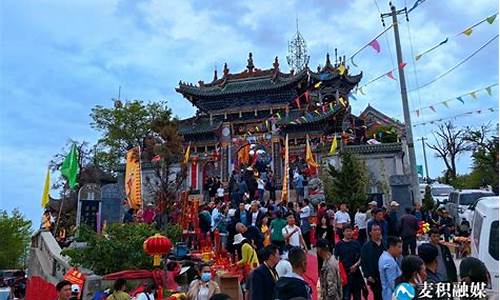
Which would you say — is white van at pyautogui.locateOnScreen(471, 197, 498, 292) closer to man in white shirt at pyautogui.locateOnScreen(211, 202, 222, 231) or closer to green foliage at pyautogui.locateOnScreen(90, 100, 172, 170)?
man in white shirt at pyautogui.locateOnScreen(211, 202, 222, 231)

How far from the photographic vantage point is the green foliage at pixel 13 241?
34250 mm

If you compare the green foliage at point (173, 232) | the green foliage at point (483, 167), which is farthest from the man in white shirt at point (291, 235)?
the green foliage at point (483, 167)

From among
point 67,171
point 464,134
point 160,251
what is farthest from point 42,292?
point 464,134

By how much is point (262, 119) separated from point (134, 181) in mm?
15620

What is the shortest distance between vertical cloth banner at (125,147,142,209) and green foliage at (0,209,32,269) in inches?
935

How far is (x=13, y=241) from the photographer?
35094mm

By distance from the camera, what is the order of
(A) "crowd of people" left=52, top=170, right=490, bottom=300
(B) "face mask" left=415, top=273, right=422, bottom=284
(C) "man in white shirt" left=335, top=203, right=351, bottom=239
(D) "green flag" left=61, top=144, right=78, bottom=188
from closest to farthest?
(B) "face mask" left=415, top=273, right=422, bottom=284
(A) "crowd of people" left=52, top=170, right=490, bottom=300
(C) "man in white shirt" left=335, top=203, right=351, bottom=239
(D) "green flag" left=61, top=144, right=78, bottom=188

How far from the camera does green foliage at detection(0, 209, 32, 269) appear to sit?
112 ft

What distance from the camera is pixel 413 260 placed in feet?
11.8

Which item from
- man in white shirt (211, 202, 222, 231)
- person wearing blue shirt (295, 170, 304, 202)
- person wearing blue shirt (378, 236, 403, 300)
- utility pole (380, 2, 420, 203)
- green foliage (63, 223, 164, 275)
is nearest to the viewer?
person wearing blue shirt (378, 236, 403, 300)

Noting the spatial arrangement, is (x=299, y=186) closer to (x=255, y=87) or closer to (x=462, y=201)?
(x=462, y=201)

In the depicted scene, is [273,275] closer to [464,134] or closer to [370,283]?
[370,283]

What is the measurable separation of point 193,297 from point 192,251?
6.71m

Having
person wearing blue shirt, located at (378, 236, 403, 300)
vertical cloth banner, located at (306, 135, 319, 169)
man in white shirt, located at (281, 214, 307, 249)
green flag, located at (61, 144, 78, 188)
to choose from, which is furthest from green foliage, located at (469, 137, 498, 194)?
person wearing blue shirt, located at (378, 236, 403, 300)
